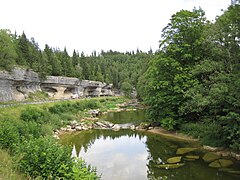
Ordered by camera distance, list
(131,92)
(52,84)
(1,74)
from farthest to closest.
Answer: (131,92), (52,84), (1,74)

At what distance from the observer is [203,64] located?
67.9ft

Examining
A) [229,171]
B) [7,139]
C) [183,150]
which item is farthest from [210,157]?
[7,139]

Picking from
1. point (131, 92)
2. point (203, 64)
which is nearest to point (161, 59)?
point (203, 64)

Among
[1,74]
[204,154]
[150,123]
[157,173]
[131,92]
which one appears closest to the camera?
[157,173]

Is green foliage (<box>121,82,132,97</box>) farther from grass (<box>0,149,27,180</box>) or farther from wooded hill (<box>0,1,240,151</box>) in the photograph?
grass (<box>0,149,27,180</box>)

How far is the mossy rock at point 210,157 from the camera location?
16.2 m

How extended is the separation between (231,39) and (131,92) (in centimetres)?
7807

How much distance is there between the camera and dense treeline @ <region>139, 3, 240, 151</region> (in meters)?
16.9

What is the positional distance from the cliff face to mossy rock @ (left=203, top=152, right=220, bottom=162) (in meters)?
33.8

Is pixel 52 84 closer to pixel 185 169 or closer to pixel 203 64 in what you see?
pixel 203 64

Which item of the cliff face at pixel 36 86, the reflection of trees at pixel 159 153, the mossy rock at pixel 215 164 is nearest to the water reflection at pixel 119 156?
the reflection of trees at pixel 159 153

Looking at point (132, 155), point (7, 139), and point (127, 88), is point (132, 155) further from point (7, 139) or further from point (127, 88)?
point (127, 88)

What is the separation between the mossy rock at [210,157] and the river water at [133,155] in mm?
450

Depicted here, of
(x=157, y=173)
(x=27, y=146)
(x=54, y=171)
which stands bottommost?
(x=157, y=173)
